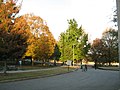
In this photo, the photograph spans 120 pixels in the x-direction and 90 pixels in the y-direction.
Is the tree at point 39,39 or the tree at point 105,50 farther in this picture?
the tree at point 105,50

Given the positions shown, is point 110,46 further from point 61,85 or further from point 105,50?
point 61,85

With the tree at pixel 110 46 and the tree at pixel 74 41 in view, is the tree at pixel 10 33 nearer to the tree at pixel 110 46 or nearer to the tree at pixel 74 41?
the tree at pixel 74 41

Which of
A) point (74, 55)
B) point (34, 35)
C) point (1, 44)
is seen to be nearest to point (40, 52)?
point (34, 35)

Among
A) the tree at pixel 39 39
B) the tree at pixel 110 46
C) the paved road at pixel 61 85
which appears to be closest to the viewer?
the paved road at pixel 61 85

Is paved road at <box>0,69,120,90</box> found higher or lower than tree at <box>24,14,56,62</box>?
lower

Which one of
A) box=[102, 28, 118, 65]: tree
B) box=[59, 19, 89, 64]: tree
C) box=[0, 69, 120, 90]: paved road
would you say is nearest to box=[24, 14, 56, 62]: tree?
box=[59, 19, 89, 64]: tree

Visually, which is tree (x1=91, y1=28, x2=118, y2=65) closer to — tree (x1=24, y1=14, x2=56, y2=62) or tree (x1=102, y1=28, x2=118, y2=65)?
tree (x1=102, y1=28, x2=118, y2=65)

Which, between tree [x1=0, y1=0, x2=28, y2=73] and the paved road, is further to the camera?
tree [x1=0, y1=0, x2=28, y2=73]

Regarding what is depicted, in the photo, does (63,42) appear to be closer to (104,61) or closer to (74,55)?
(74,55)

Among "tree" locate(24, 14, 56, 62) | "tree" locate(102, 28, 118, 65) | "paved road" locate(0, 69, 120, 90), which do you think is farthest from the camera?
"tree" locate(102, 28, 118, 65)

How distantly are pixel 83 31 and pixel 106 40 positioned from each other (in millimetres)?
8975

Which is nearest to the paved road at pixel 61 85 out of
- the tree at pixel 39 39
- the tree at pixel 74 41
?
the tree at pixel 39 39

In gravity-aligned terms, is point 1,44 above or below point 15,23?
below

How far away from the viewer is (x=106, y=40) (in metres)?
97.9
